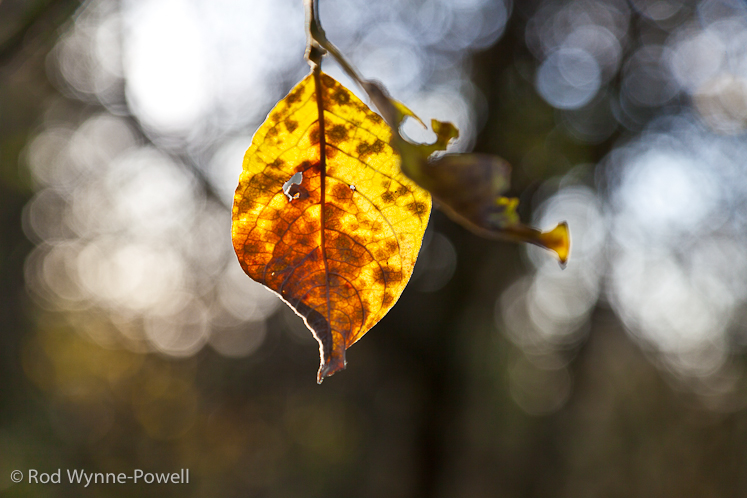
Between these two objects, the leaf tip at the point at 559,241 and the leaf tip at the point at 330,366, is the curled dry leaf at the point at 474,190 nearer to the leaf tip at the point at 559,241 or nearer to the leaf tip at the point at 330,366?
the leaf tip at the point at 559,241

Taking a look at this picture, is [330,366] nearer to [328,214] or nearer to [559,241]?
[328,214]

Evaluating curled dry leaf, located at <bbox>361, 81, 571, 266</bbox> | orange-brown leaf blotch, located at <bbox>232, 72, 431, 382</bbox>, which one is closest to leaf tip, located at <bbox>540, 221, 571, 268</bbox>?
curled dry leaf, located at <bbox>361, 81, 571, 266</bbox>

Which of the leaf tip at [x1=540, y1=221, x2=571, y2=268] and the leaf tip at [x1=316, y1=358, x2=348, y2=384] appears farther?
the leaf tip at [x1=316, y1=358, x2=348, y2=384]

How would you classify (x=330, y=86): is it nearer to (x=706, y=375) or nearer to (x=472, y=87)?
(x=472, y=87)

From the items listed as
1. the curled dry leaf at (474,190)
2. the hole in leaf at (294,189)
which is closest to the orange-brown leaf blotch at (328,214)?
the hole in leaf at (294,189)

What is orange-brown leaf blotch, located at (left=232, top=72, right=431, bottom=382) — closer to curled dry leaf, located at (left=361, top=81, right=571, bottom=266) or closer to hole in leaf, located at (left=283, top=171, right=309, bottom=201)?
hole in leaf, located at (left=283, top=171, right=309, bottom=201)

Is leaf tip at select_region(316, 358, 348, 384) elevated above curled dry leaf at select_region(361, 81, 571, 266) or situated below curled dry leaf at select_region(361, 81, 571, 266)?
below

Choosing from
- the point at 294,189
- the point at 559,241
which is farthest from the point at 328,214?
the point at 559,241

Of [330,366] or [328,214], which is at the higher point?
[328,214]
